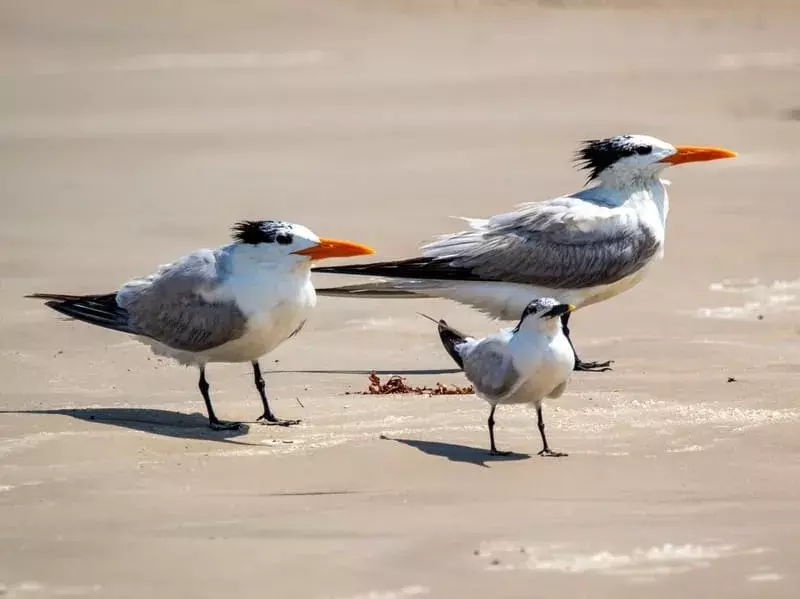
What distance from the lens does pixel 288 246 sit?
7.79 meters

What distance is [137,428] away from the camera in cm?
764

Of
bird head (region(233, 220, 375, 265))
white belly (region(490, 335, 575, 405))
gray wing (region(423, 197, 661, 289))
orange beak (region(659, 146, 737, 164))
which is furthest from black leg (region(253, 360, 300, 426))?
orange beak (region(659, 146, 737, 164))

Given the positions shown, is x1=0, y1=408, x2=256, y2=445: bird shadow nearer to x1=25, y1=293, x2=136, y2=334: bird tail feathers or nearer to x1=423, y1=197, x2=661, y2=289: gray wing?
x1=25, y1=293, x2=136, y2=334: bird tail feathers

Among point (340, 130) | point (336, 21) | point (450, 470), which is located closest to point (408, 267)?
point (450, 470)

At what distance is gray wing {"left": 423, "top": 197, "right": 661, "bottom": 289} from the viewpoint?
984 centimetres

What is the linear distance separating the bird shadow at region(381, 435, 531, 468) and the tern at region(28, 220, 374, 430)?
747 mm

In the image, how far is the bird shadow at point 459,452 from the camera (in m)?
7.14

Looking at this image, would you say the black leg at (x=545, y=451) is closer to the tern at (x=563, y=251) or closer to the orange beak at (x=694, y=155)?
the tern at (x=563, y=251)

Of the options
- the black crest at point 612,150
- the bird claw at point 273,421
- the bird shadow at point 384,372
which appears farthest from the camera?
the black crest at point 612,150

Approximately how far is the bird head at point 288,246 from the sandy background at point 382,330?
30.2 inches

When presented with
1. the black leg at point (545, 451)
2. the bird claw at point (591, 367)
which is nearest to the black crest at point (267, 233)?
the black leg at point (545, 451)

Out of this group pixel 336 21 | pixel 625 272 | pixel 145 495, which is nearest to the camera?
pixel 145 495

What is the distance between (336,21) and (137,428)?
15.9m

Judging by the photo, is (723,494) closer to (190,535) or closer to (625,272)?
(190,535)
